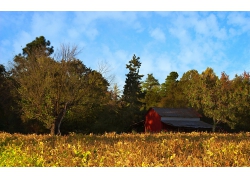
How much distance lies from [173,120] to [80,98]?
18059mm

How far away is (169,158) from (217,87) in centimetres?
4393

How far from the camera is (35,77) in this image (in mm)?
30031

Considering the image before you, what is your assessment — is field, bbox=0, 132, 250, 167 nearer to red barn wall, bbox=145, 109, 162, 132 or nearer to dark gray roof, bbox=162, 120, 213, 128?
dark gray roof, bbox=162, 120, 213, 128

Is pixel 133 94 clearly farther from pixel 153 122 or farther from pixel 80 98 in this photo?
pixel 80 98

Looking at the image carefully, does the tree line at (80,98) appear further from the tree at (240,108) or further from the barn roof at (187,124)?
the barn roof at (187,124)

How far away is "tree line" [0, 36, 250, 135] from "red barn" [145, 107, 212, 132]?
268 cm

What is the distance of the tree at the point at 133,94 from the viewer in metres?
46.9

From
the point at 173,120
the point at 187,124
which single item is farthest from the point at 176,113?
the point at 187,124

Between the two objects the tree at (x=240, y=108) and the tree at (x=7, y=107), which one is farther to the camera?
the tree at (x=240, y=108)

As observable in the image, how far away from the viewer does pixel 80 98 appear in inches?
1195

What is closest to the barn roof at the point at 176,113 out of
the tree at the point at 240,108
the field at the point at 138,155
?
the tree at the point at 240,108

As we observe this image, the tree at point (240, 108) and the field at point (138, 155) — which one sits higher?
the tree at point (240, 108)
